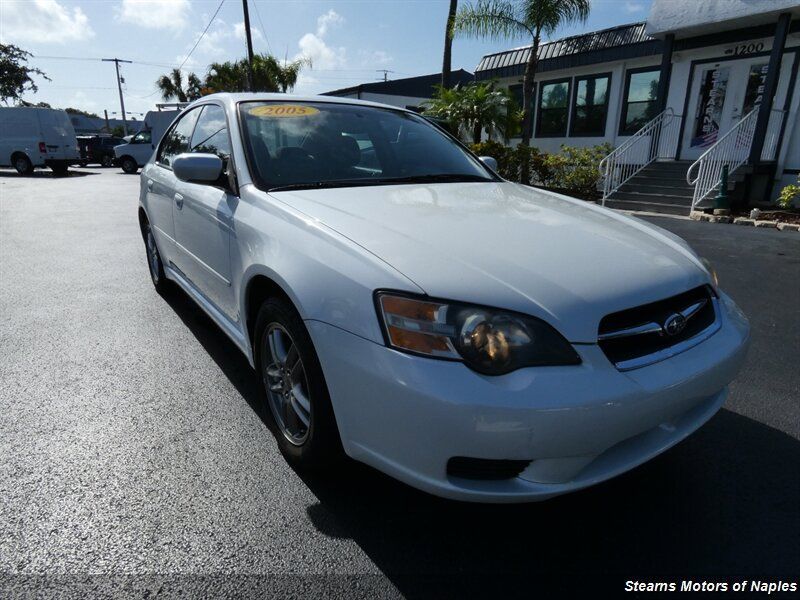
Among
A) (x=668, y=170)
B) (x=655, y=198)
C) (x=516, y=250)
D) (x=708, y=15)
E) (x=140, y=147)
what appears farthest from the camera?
(x=140, y=147)

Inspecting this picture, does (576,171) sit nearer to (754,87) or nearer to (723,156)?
(723,156)

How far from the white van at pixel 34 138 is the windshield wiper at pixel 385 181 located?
72.3ft

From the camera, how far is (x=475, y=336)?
5.12ft

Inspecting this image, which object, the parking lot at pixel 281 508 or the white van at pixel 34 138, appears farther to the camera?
the white van at pixel 34 138

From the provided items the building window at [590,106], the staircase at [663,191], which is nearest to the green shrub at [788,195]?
the staircase at [663,191]

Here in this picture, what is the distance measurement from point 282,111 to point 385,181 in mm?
770

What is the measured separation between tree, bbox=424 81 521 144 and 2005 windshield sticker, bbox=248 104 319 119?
1213 centimetres

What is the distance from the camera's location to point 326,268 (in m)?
1.81

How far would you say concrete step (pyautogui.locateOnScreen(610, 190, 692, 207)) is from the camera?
35.8 ft

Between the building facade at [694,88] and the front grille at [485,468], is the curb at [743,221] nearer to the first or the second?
the building facade at [694,88]

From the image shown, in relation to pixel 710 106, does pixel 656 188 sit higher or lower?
lower

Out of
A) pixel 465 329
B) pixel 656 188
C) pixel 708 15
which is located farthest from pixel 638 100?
pixel 465 329

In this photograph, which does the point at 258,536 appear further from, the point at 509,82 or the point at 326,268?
the point at 509,82

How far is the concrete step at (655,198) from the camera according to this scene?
10902mm
